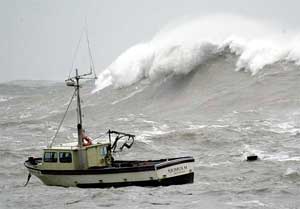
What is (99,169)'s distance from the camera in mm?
18141

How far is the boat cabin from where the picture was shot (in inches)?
752

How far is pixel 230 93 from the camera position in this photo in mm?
35656

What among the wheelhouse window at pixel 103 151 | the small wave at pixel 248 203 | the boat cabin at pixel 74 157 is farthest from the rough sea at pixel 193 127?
the wheelhouse window at pixel 103 151

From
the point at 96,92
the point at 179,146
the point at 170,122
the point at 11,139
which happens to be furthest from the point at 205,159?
the point at 96,92

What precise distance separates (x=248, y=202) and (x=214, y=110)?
18.1 m

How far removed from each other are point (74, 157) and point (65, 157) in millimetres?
349

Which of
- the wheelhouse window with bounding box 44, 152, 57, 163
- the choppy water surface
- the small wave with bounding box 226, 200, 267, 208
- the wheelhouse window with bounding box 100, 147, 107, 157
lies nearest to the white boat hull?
the choppy water surface

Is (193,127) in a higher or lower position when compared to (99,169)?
higher

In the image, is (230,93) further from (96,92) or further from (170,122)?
(96,92)

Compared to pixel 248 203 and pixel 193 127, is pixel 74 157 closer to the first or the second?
pixel 248 203

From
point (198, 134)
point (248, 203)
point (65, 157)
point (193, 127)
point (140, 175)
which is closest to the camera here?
point (248, 203)

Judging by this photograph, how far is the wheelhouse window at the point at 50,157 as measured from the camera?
1949 centimetres

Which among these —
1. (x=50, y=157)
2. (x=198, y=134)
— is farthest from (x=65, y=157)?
(x=198, y=134)

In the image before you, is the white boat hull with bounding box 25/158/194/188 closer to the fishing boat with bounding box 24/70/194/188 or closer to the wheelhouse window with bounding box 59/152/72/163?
the fishing boat with bounding box 24/70/194/188
